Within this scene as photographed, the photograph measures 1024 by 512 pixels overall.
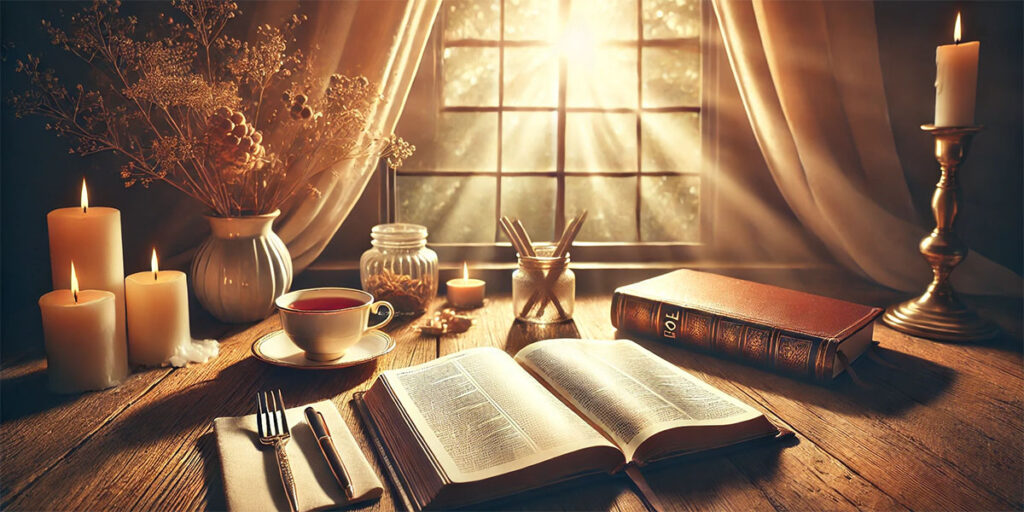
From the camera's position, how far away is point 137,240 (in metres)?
1.75

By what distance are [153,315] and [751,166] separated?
152 centimetres

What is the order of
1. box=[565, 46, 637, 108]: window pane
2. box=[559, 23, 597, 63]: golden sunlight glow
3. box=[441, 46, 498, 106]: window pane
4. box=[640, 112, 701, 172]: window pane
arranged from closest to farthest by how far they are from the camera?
box=[559, 23, 597, 63]: golden sunlight glow < box=[565, 46, 637, 108]: window pane < box=[640, 112, 701, 172]: window pane < box=[441, 46, 498, 106]: window pane

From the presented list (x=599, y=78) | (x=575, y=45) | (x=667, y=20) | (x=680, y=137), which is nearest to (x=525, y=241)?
(x=575, y=45)

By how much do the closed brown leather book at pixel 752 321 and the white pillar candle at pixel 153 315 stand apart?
0.81 metres

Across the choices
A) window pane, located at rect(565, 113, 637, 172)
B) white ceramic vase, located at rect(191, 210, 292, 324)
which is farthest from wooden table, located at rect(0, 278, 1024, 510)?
window pane, located at rect(565, 113, 637, 172)

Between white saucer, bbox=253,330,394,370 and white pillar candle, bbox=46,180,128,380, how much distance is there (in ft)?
0.70

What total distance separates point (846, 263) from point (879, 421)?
95 cm

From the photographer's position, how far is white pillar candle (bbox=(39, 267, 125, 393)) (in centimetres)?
104

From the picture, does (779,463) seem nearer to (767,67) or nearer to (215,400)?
(215,400)

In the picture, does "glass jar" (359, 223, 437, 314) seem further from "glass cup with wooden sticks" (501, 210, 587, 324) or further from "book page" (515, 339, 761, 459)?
"book page" (515, 339, 761, 459)

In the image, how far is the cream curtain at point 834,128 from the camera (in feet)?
5.69

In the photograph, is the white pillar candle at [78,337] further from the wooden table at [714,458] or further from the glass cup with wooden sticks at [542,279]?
the glass cup with wooden sticks at [542,279]

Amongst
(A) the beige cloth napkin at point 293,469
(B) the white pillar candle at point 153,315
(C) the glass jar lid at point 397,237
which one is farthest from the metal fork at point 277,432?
(C) the glass jar lid at point 397,237

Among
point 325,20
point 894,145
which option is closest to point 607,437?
point 325,20
